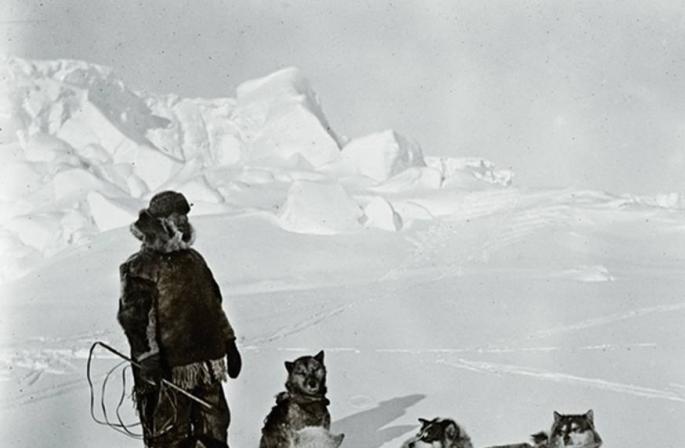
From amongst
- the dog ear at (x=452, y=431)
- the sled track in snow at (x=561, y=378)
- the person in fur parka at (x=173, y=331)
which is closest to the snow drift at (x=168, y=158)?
the sled track in snow at (x=561, y=378)

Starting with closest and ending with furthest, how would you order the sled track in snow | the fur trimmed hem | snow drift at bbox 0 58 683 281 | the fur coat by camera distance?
the fur coat, the fur trimmed hem, the sled track in snow, snow drift at bbox 0 58 683 281

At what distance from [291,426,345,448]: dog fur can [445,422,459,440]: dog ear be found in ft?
2.20

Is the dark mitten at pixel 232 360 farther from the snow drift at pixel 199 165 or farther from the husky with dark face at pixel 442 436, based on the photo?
the snow drift at pixel 199 165

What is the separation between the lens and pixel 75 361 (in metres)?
7.87

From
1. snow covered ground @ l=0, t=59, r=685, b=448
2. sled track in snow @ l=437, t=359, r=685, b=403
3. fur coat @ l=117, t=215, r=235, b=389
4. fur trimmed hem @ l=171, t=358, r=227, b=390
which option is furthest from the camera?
sled track in snow @ l=437, t=359, r=685, b=403

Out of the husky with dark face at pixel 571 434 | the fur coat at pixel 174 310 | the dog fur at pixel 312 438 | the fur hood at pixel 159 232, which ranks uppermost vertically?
the fur hood at pixel 159 232

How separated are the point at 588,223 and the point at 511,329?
21.3ft

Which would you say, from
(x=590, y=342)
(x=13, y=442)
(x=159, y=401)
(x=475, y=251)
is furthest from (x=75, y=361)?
(x=475, y=251)

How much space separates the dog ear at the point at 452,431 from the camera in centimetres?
366

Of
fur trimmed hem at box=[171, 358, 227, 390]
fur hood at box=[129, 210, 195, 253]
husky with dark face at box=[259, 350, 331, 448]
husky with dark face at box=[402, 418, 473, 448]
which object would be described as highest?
fur hood at box=[129, 210, 195, 253]

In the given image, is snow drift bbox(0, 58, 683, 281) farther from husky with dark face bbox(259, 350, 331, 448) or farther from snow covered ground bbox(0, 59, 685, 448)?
husky with dark face bbox(259, 350, 331, 448)

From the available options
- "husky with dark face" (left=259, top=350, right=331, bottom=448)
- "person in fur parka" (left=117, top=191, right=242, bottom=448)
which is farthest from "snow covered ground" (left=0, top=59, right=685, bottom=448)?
"person in fur parka" (left=117, top=191, right=242, bottom=448)

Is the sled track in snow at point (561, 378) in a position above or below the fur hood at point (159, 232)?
below

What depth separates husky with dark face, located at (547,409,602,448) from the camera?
376 cm
